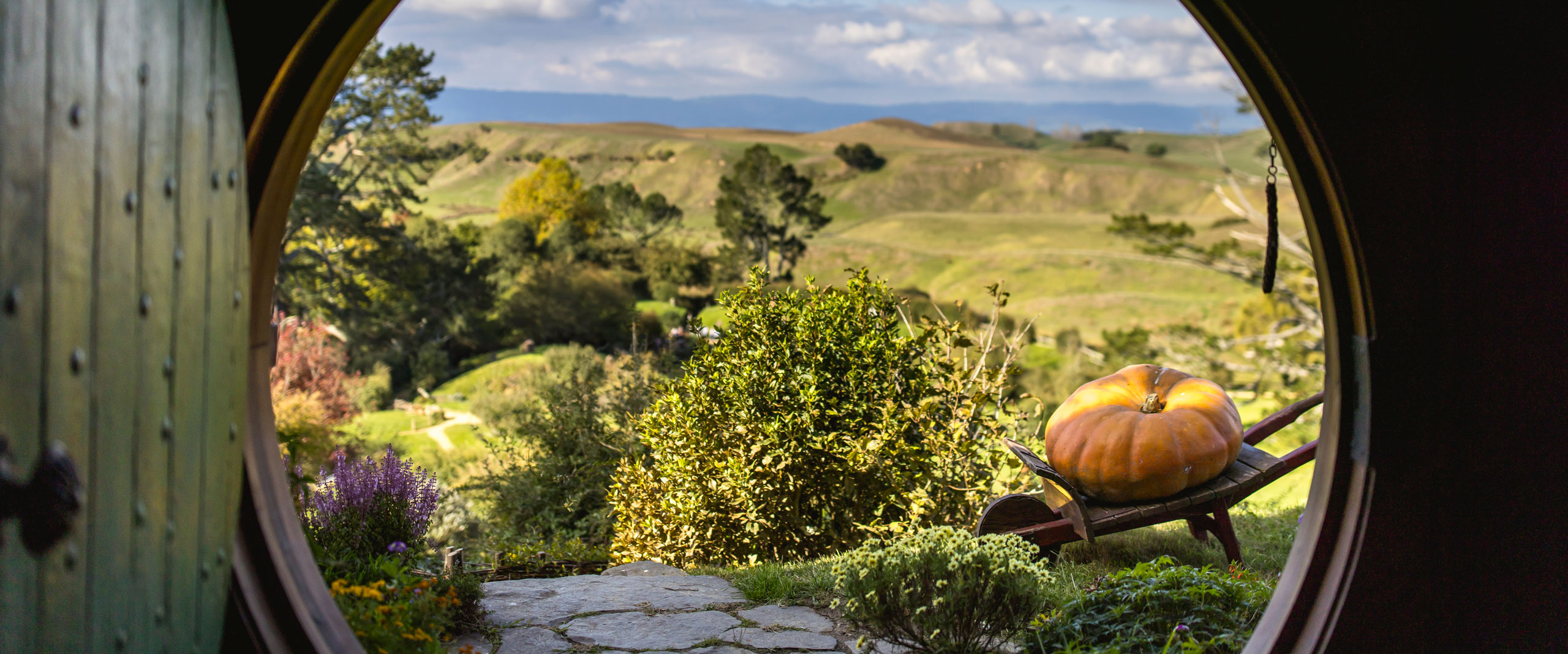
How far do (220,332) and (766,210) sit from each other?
805 inches

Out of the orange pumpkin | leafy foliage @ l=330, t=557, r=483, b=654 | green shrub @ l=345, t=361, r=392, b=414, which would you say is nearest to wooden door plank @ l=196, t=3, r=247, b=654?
leafy foliage @ l=330, t=557, r=483, b=654

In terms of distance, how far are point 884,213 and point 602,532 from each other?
72.0ft

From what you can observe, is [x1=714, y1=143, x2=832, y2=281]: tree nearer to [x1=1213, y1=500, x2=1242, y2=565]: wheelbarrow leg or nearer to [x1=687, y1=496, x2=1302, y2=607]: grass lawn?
[x1=687, y1=496, x2=1302, y2=607]: grass lawn

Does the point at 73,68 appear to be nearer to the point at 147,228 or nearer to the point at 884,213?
the point at 147,228

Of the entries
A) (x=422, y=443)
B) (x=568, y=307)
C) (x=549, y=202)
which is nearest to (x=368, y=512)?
(x=422, y=443)

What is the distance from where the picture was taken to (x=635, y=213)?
2495 centimetres

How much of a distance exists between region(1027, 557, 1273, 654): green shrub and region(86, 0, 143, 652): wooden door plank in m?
2.23

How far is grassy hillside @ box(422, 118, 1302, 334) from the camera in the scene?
21078mm

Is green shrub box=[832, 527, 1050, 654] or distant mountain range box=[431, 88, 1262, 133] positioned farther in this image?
distant mountain range box=[431, 88, 1262, 133]

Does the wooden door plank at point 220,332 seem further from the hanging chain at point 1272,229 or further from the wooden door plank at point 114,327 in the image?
the hanging chain at point 1272,229

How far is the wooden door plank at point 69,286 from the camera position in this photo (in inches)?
48.4

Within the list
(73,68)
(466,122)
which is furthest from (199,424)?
(466,122)

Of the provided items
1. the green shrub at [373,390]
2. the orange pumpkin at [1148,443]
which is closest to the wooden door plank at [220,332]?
the orange pumpkin at [1148,443]

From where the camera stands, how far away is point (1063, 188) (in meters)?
27.2
